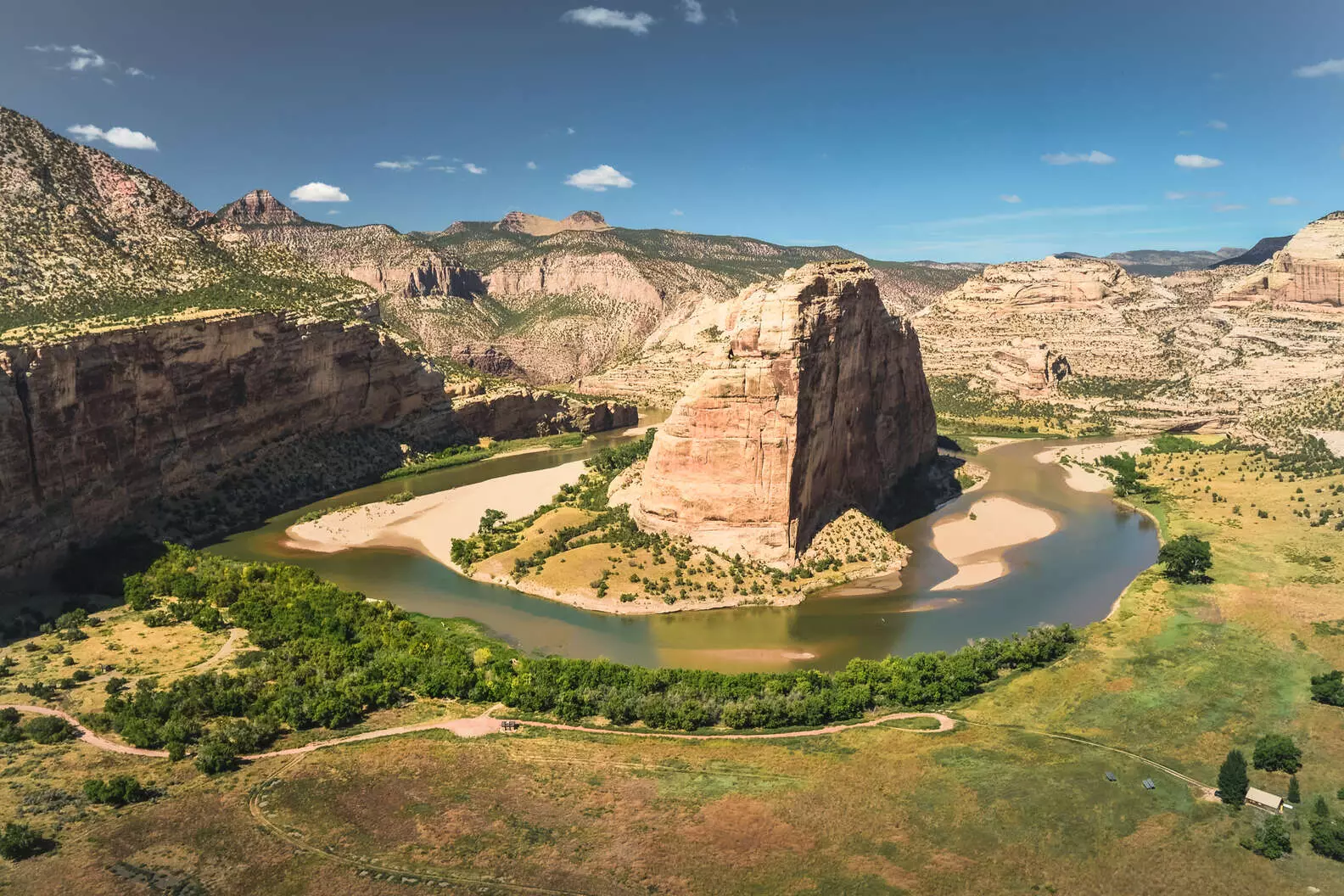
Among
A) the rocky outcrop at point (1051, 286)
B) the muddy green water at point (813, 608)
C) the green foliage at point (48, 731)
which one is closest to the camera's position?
the green foliage at point (48, 731)

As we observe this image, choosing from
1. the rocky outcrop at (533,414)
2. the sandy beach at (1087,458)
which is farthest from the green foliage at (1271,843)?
the rocky outcrop at (533,414)

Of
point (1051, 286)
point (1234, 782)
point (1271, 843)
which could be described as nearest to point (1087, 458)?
point (1051, 286)

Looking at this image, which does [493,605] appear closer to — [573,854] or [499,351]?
[573,854]

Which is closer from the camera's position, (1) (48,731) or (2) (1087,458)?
(1) (48,731)

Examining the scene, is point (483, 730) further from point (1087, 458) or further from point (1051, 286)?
point (1051, 286)

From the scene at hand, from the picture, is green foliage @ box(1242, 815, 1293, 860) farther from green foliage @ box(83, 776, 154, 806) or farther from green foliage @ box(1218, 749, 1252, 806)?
green foliage @ box(83, 776, 154, 806)

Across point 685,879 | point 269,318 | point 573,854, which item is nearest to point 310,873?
point 573,854

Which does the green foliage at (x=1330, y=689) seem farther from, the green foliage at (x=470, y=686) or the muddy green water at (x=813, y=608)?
the muddy green water at (x=813, y=608)
